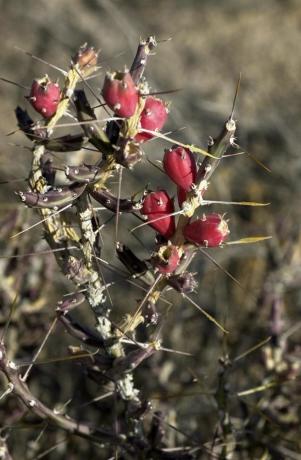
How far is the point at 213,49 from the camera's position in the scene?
5.27 m

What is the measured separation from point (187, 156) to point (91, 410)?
1826 millimetres

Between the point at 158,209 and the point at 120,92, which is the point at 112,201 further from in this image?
the point at 120,92

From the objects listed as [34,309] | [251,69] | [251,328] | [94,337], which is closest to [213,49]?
[251,69]

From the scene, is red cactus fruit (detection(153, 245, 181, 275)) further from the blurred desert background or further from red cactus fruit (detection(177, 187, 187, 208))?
the blurred desert background

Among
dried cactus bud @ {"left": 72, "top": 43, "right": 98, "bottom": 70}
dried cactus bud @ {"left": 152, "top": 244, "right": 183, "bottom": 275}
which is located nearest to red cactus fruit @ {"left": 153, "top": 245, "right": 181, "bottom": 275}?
dried cactus bud @ {"left": 152, "top": 244, "right": 183, "bottom": 275}

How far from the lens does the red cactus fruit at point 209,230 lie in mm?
1270

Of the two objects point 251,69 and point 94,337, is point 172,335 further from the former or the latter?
point 251,69

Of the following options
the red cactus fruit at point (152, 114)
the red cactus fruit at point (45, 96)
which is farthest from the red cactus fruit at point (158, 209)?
the red cactus fruit at point (45, 96)

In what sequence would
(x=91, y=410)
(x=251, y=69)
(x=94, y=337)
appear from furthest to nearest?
(x=251, y=69), (x=91, y=410), (x=94, y=337)

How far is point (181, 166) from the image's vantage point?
1.29 m

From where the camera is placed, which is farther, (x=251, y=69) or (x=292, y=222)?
(x=251, y=69)

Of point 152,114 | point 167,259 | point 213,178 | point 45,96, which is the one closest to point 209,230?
point 167,259

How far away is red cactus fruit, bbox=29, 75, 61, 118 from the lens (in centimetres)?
132

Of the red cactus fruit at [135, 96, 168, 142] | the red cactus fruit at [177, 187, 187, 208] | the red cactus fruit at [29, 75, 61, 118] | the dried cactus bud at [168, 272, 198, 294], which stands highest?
the red cactus fruit at [29, 75, 61, 118]
